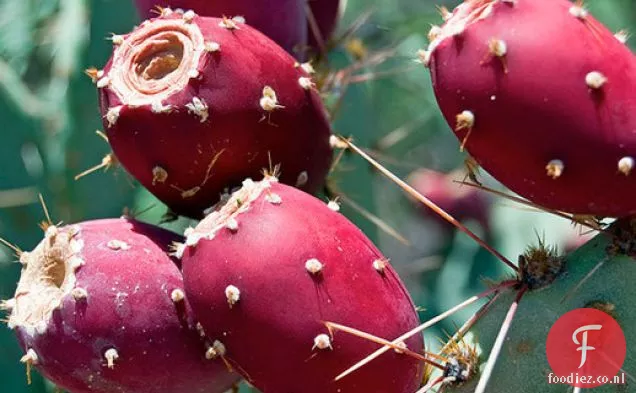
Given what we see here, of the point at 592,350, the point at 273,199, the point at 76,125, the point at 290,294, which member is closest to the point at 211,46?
the point at 273,199

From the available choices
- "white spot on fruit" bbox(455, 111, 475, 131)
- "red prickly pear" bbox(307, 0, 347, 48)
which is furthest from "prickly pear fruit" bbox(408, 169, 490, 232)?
"white spot on fruit" bbox(455, 111, 475, 131)

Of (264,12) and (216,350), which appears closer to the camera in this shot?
(216,350)

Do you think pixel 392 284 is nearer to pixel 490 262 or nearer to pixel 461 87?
pixel 461 87

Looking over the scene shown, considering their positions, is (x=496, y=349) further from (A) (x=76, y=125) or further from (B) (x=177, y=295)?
(A) (x=76, y=125)

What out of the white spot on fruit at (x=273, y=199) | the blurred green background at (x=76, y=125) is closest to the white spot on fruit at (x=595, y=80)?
the white spot on fruit at (x=273, y=199)

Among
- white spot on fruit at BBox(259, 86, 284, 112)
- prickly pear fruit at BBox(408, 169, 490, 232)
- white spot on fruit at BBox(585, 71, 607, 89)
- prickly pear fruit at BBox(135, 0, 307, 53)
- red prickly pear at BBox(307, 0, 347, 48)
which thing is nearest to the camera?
white spot on fruit at BBox(585, 71, 607, 89)

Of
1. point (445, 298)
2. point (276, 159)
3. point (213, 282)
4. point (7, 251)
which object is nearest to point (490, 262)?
point (445, 298)

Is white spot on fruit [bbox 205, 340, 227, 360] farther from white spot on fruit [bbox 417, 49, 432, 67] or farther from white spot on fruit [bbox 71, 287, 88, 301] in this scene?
white spot on fruit [bbox 417, 49, 432, 67]

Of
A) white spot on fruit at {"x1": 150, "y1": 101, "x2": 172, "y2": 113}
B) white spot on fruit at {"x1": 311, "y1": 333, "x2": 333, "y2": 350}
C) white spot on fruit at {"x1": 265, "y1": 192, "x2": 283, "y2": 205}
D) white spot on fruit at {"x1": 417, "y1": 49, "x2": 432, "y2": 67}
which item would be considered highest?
white spot on fruit at {"x1": 417, "y1": 49, "x2": 432, "y2": 67}
